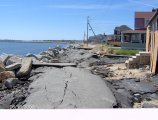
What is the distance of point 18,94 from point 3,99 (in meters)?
0.43

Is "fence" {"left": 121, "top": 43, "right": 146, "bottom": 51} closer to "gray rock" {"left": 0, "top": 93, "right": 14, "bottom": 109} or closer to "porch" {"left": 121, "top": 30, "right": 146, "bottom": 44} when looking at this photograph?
"porch" {"left": 121, "top": 30, "right": 146, "bottom": 44}

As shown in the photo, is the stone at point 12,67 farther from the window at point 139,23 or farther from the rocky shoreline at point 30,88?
the window at point 139,23

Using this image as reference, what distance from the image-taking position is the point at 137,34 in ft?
129

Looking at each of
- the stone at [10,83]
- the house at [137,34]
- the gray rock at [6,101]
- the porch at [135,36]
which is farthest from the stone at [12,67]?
the porch at [135,36]

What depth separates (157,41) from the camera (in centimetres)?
1581

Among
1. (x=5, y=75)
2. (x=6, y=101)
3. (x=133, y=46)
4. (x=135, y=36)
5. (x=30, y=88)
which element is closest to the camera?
(x=6, y=101)

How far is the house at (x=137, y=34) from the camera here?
35719 mm

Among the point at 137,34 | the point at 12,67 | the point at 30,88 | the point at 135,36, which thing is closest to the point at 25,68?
the point at 12,67

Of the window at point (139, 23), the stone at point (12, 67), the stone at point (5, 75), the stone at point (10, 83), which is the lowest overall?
the stone at point (10, 83)

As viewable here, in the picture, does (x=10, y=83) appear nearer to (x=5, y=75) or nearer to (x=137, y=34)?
(x=5, y=75)

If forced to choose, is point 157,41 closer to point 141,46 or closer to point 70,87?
point 70,87

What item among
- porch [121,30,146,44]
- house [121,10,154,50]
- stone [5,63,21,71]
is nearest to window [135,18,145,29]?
house [121,10,154,50]
